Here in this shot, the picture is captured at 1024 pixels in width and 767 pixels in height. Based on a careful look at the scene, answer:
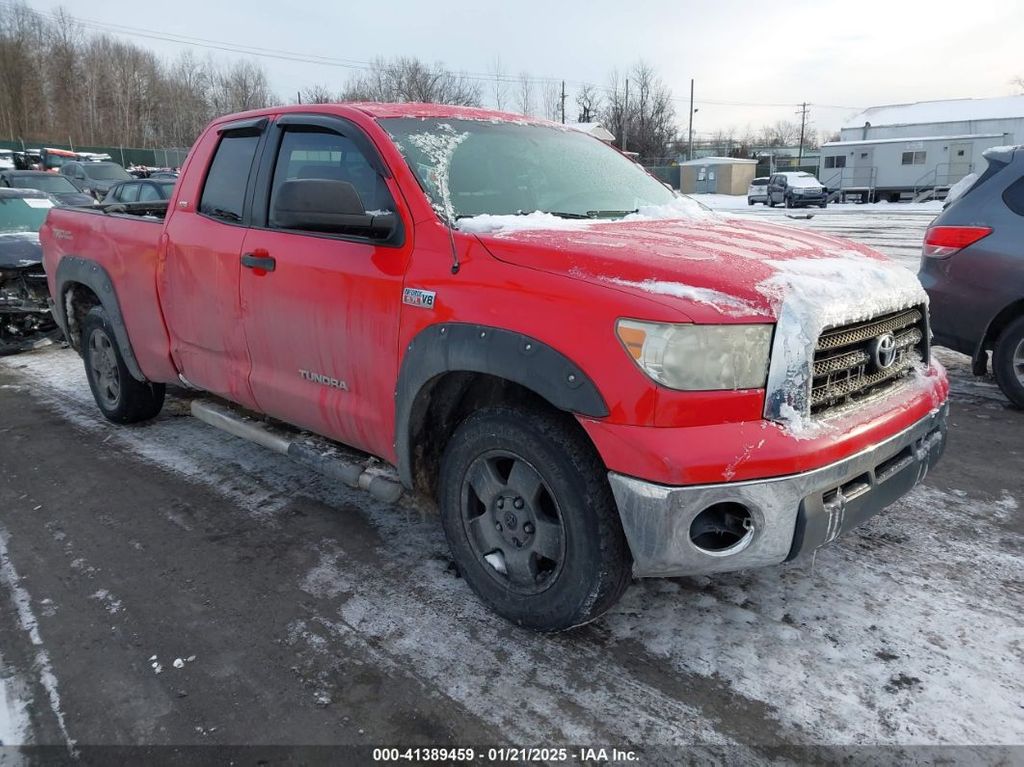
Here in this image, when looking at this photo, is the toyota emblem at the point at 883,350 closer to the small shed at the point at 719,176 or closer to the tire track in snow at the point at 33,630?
the tire track in snow at the point at 33,630

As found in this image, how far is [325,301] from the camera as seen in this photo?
123 inches

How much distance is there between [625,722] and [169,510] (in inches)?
108

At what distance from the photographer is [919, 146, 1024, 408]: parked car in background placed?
16.1ft

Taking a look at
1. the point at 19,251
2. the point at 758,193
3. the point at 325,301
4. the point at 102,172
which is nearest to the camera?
the point at 325,301

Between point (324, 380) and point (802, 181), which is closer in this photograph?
point (324, 380)

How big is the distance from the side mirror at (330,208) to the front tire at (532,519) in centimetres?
86

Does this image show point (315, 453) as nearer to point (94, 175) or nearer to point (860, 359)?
point (860, 359)

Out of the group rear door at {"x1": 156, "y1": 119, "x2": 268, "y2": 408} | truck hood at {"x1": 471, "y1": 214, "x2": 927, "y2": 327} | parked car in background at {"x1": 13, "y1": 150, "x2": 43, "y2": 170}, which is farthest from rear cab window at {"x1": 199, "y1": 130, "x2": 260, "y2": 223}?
parked car in background at {"x1": 13, "y1": 150, "x2": 43, "y2": 170}

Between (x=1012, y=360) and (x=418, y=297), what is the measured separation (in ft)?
14.6

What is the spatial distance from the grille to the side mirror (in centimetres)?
167

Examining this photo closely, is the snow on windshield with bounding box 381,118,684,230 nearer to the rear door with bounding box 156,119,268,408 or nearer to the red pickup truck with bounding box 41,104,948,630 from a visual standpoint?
the red pickup truck with bounding box 41,104,948,630

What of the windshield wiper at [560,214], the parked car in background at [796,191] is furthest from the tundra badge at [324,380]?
the parked car in background at [796,191]

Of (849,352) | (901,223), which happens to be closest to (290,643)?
(849,352)

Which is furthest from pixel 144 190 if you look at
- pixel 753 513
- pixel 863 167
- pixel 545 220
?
pixel 863 167
